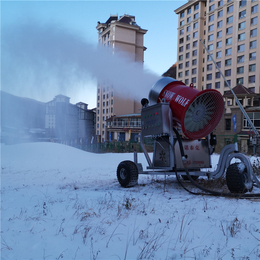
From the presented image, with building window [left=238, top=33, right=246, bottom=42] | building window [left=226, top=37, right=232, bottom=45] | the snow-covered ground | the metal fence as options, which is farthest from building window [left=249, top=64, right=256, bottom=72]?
the snow-covered ground

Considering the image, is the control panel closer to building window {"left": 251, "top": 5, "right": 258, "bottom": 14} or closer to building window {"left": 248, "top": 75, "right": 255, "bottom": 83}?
building window {"left": 248, "top": 75, "right": 255, "bottom": 83}

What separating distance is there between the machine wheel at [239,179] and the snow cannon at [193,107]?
1.25m

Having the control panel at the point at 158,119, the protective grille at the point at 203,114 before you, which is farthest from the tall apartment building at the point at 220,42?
the control panel at the point at 158,119

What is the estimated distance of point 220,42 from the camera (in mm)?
55250

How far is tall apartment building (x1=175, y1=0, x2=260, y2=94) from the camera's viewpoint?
158 feet

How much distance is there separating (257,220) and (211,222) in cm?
76

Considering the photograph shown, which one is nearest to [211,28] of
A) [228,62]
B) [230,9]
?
[230,9]

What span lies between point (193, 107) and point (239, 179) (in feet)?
6.65

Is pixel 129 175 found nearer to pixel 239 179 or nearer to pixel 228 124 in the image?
pixel 239 179

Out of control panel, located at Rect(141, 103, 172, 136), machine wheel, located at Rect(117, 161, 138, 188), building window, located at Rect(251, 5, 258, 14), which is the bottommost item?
machine wheel, located at Rect(117, 161, 138, 188)

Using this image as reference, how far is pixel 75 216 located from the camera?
4387 millimetres

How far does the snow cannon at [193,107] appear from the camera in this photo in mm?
6176

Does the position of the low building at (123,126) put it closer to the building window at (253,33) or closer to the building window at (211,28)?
the building window at (211,28)

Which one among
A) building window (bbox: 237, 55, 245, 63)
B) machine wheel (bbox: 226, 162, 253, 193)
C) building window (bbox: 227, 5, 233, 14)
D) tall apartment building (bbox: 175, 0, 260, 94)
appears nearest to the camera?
machine wheel (bbox: 226, 162, 253, 193)
